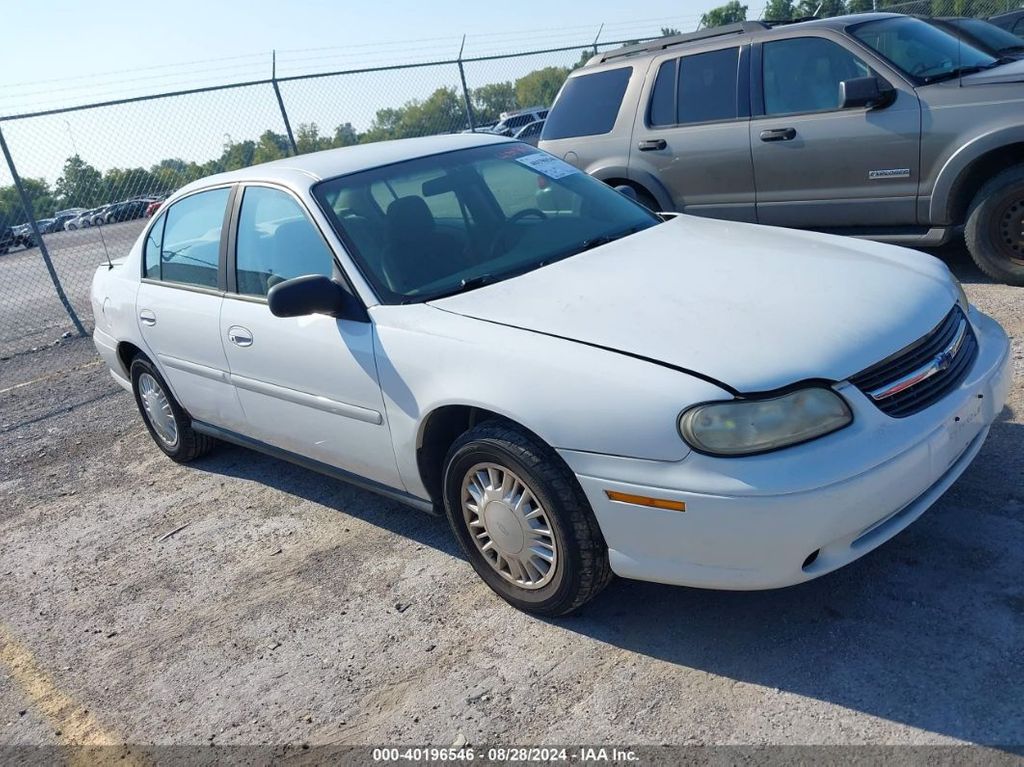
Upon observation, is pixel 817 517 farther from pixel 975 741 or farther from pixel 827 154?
pixel 827 154

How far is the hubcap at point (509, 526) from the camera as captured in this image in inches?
126

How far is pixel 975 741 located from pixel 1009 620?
571 millimetres

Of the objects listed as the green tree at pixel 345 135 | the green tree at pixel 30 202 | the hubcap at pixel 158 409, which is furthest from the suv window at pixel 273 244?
the green tree at pixel 345 135

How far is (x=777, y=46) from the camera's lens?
22.2 feet

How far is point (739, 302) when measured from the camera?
10.3ft

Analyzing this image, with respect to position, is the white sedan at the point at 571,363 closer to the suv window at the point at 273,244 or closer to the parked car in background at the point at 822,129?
the suv window at the point at 273,244

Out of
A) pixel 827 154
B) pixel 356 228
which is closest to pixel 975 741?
pixel 356 228

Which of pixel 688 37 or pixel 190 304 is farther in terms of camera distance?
pixel 688 37

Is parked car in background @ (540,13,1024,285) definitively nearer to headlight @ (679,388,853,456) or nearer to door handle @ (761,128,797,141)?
door handle @ (761,128,797,141)

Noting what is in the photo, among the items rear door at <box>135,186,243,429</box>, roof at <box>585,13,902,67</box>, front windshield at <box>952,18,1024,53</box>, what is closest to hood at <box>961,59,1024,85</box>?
front windshield at <box>952,18,1024,53</box>

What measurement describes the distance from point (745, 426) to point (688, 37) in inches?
219

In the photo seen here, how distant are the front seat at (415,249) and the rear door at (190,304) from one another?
104cm

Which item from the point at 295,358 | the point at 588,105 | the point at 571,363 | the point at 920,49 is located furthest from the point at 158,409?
the point at 920,49

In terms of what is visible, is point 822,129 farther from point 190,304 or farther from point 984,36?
point 190,304
